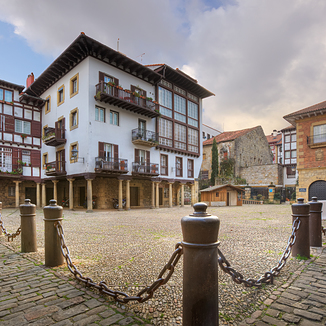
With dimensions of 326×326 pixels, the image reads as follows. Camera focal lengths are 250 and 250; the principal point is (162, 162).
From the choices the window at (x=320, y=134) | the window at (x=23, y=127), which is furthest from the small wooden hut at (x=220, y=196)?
the window at (x=23, y=127)

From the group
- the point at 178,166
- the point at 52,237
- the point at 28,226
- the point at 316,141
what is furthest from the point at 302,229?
the point at 178,166

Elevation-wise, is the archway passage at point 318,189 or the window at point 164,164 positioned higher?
the window at point 164,164

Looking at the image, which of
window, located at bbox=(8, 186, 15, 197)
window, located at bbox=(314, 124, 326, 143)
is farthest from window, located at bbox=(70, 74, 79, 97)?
window, located at bbox=(314, 124, 326, 143)

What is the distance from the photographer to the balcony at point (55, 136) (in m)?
20.5

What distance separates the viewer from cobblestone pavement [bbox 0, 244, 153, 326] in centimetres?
252

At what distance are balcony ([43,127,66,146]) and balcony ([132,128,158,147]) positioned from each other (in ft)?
19.1

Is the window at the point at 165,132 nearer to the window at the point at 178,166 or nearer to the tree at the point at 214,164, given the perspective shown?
the window at the point at 178,166

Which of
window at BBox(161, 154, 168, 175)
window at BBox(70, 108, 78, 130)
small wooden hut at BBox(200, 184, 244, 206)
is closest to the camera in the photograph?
window at BBox(70, 108, 78, 130)

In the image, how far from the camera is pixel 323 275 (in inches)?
149

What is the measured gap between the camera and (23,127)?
23.6m

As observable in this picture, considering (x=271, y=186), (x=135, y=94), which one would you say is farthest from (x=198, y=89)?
(x=271, y=186)

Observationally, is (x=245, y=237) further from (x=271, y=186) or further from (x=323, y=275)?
(x=271, y=186)

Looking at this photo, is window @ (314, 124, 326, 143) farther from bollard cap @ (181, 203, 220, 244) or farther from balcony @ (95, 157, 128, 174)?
bollard cap @ (181, 203, 220, 244)

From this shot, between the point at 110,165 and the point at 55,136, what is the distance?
5.45 meters
